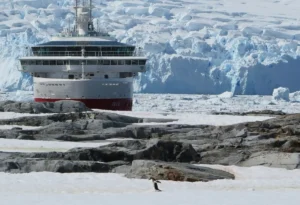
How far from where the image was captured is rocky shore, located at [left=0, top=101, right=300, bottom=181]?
15.1m

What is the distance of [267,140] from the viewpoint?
1994 centimetres

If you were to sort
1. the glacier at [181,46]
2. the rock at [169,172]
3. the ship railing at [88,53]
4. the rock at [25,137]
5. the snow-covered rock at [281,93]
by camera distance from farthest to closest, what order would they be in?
the glacier at [181,46]
the snow-covered rock at [281,93]
the ship railing at [88,53]
the rock at [25,137]
the rock at [169,172]

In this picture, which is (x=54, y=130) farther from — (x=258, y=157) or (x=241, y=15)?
(x=241, y=15)

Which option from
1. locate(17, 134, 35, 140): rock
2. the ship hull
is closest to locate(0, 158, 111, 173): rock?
locate(17, 134, 35, 140): rock

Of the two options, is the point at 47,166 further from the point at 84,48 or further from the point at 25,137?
the point at 84,48

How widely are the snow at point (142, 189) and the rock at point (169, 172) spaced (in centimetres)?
28

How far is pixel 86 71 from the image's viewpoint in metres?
42.9

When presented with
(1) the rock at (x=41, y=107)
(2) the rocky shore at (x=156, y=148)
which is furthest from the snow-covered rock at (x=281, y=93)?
(2) the rocky shore at (x=156, y=148)

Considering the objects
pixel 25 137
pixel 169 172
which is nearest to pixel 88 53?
pixel 25 137

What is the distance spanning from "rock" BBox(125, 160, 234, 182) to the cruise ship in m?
27.9

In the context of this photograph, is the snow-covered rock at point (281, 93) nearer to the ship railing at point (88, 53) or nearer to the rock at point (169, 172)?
the ship railing at point (88, 53)

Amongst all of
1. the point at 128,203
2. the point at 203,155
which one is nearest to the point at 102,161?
the point at 203,155

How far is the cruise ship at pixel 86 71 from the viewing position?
4266 centimetres

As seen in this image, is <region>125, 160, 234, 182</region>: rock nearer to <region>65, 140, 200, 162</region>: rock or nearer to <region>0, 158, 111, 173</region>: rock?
<region>0, 158, 111, 173</region>: rock
